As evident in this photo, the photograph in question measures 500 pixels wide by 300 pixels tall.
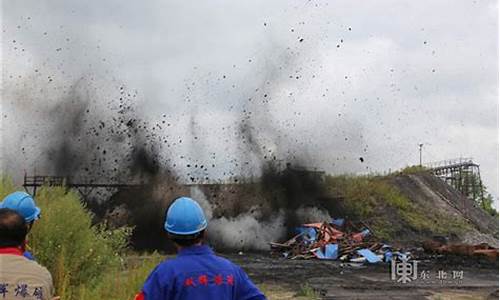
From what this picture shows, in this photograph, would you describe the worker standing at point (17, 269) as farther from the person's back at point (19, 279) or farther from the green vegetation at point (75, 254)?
the green vegetation at point (75, 254)

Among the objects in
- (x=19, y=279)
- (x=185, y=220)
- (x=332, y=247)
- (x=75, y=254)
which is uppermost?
(x=185, y=220)

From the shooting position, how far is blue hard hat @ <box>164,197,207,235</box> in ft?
10.1

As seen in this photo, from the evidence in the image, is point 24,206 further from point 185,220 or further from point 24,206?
point 185,220

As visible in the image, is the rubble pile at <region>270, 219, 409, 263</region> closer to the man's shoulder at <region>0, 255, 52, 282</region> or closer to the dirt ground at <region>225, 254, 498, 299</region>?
the dirt ground at <region>225, 254, 498, 299</region>

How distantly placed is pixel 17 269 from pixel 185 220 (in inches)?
38.1

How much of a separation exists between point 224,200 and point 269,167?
3669 millimetres

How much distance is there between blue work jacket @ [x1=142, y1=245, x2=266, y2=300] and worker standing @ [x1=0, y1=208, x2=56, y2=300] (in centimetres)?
64

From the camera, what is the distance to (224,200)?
36.0m

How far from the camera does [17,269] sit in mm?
3074

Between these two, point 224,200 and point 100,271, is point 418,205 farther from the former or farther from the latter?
point 100,271

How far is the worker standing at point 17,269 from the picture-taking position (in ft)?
10.0

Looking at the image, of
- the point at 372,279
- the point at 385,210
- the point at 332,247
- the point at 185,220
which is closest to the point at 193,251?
the point at 185,220

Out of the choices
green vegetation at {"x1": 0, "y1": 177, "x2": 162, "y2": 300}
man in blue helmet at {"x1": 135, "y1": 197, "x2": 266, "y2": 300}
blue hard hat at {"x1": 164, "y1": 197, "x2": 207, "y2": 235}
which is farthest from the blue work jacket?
green vegetation at {"x1": 0, "y1": 177, "x2": 162, "y2": 300}

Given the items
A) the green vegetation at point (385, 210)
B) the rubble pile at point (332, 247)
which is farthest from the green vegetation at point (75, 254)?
the green vegetation at point (385, 210)
